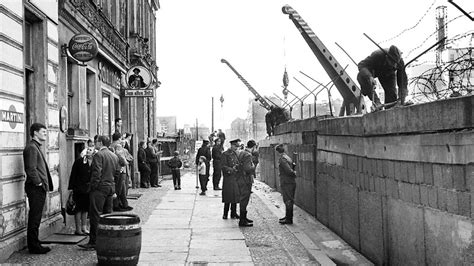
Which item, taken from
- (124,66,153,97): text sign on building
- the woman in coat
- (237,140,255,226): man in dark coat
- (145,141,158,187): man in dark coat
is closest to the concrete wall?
(237,140,255,226): man in dark coat

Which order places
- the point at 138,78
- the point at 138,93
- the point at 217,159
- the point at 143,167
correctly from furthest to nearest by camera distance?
the point at 143,167 → the point at 217,159 → the point at 138,78 → the point at 138,93

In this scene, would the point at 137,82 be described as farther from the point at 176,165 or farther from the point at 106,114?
the point at 176,165

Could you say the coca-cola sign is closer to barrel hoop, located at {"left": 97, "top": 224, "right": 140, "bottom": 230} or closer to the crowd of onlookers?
the crowd of onlookers

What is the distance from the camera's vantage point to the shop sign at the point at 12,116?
7961mm

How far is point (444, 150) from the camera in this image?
6.13 metres

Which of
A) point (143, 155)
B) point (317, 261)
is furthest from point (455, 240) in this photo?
point (143, 155)

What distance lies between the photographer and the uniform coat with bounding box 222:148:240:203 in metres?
12.3

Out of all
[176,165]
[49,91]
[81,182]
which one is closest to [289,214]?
[81,182]

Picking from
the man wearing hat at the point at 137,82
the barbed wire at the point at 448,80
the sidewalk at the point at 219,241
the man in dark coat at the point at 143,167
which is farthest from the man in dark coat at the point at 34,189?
the man in dark coat at the point at 143,167

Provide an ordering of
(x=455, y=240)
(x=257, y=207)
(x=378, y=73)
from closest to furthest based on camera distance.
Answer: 1. (x=455, y=240)
2. (x=378, y=73)
3. (x=257, y=207)

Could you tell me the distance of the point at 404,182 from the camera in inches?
289

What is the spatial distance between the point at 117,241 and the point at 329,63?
11.1 metres

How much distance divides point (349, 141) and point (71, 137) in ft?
19.2

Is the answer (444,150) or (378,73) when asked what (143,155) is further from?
(444,150)
